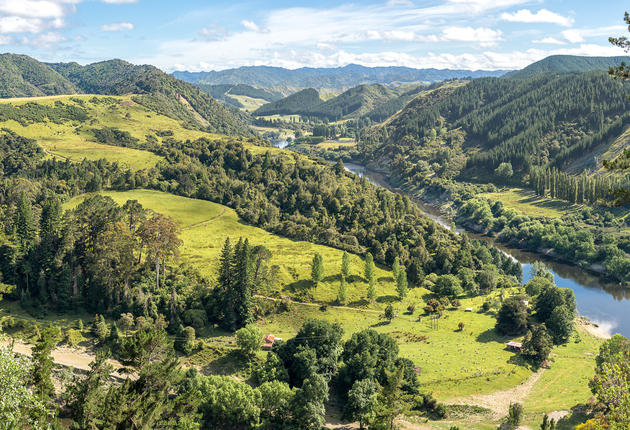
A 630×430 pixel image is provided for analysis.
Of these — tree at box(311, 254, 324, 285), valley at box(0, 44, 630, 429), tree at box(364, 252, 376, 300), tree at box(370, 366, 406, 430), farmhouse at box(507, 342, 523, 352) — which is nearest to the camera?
tree at box(370, 366, 406, 430)

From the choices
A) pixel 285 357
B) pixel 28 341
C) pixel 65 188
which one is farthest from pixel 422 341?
pixel 65 188

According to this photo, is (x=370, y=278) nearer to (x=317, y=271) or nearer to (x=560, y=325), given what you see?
(x=317, y=271)

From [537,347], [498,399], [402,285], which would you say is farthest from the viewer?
[402,285]

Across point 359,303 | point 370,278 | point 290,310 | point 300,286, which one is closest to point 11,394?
point 290,310

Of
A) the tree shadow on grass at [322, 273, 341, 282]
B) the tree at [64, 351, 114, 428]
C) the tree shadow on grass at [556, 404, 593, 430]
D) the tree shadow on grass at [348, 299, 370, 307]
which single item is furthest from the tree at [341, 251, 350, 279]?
the tree at [64, 351, 114, 428]

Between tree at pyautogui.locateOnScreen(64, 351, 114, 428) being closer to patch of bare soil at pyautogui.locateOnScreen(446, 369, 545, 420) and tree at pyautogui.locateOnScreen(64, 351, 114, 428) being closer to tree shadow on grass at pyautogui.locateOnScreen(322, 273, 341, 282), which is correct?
patch of bare soil at pyautogui.locateOnScreen(446, 369, 545, 420)

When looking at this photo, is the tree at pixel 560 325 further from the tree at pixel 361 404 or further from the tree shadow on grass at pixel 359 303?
the tree at pixel 361 404
